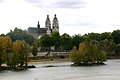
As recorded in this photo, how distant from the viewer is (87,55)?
11762 cm

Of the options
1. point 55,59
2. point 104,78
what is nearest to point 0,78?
point 104,78

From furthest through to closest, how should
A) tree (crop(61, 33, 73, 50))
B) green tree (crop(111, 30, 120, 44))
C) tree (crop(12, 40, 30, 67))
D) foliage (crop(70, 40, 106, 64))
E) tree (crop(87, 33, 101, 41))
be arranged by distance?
green tree (crop(111, 30, 120, 44)) → tree (crop(87, 33, 101, 41)) → tree (crop(61, 33, 73, 50)) → foliage (crop(70, 40, 106, 64)) → tree (crop(12, 40, 30, 67))

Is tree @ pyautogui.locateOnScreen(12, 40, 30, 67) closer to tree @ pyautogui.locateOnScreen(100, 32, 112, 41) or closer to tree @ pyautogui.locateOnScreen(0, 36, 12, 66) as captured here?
tree @ pyautogui.locateOnScreen(0, 36, 12, 66)

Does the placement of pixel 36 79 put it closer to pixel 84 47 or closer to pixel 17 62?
pixel 17 62

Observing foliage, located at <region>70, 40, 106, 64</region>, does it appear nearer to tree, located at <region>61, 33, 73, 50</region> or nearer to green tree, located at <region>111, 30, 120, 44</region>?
tree, located at <region>61, 33, 73, 50</region>

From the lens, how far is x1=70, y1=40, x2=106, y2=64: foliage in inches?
4577

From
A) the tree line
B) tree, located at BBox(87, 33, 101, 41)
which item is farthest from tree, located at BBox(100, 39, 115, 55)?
tree, located at BBox(87, 33, 101, 41)

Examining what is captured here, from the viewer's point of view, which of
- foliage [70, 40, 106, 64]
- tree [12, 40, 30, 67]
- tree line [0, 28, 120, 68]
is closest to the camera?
tree line [0, 28, 120, 68]

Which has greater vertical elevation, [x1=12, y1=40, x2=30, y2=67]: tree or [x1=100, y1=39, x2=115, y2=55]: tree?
[x1=100, y1=39, x2=115, y2=55]: tree

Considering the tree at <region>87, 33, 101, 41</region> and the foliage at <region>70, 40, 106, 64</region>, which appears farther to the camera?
the tree at <region>87, 33, 101, 41</region>

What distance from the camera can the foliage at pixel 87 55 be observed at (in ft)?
381

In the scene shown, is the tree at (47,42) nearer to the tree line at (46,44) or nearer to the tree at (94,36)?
the tree line at (46,44)

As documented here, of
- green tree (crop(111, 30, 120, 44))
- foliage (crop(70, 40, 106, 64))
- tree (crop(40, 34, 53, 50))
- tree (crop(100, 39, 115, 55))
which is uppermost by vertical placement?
green tree (crop(111, 30, 120, 44))

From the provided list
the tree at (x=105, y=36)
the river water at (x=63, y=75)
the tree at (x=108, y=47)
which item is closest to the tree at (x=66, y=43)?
the tree at (x=108, y=47)
